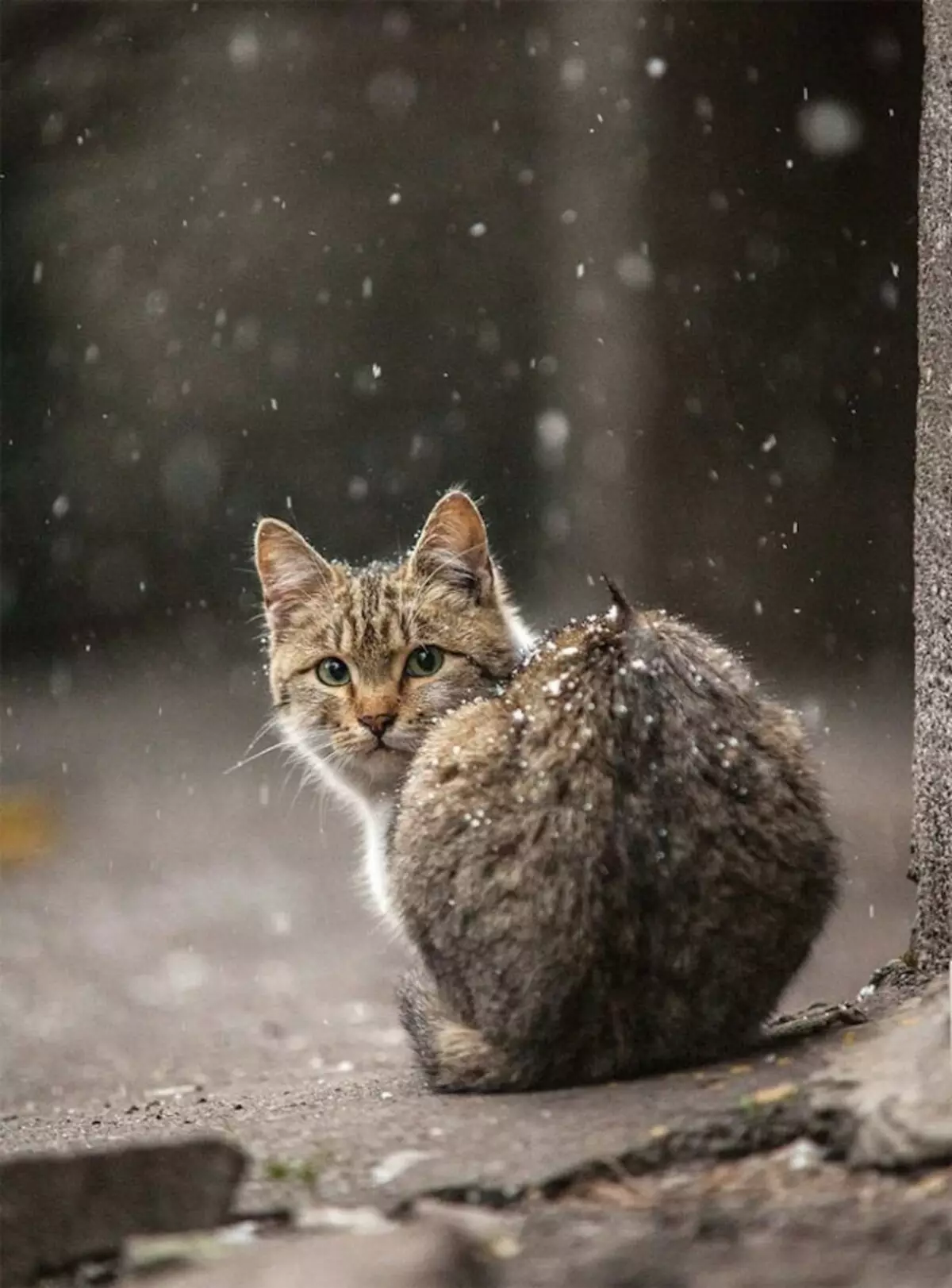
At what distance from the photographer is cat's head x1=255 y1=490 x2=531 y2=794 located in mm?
3537

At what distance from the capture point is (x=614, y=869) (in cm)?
267

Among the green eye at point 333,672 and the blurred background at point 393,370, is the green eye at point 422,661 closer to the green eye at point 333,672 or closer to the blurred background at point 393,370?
the green eye at point 333,672

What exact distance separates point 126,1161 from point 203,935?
14.9 feet

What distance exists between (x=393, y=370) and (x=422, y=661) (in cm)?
576

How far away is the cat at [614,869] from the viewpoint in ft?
8.79

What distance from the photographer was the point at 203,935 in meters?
6.71

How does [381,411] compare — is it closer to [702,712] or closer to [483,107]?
[483,107]

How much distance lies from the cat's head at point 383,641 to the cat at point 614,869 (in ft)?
2.02

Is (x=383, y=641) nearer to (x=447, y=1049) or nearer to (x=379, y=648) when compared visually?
(x=379, y=648)

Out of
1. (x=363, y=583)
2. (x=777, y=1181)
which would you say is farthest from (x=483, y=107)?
(x=777, y=1181)

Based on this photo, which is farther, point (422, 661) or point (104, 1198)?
point (422, 661)

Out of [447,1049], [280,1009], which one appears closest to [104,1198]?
[447,1049]

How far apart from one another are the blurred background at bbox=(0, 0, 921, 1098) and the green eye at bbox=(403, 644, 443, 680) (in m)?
2.92

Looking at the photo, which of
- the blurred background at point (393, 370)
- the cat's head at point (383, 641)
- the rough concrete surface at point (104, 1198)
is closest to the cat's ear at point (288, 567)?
the cat's head at point (383, 641)
